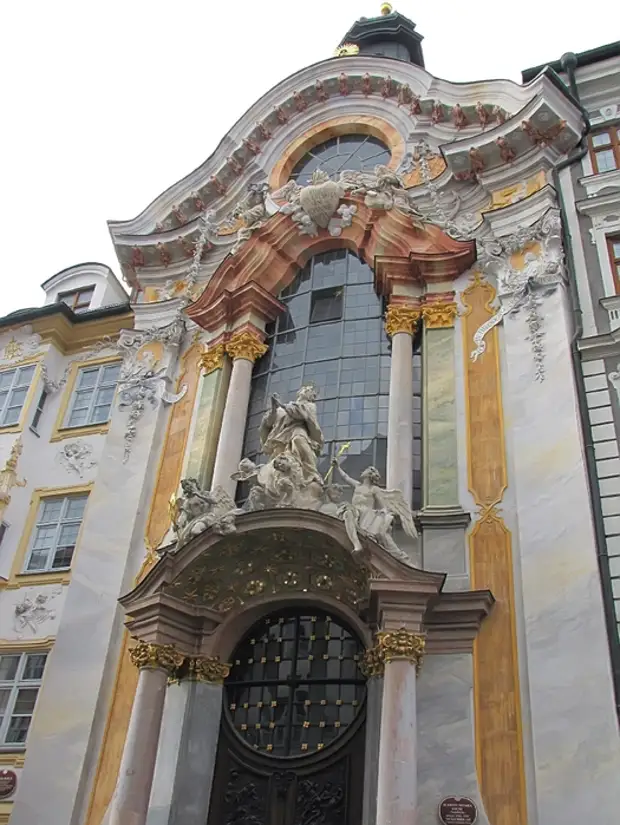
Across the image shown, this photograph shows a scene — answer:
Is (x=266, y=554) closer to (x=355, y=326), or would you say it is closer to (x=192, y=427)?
(x=192, y=427)

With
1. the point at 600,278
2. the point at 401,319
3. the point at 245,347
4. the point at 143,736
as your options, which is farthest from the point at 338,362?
the point at 143,736

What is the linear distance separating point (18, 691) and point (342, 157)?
43.7 ft

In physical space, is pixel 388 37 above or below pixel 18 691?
above

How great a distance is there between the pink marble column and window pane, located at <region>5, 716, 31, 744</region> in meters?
6.94

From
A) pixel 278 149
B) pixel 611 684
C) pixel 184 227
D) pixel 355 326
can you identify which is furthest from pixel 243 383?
pixel 611 684

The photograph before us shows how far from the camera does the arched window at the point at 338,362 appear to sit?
1423cm

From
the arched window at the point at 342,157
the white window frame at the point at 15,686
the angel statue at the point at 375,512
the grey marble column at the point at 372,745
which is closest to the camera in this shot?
the grey marble column at the point at 372,745

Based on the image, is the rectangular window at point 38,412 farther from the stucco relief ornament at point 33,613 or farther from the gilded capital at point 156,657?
the gilded capital at point 156,657

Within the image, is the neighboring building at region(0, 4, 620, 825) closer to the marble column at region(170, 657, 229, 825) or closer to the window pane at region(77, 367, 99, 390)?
the marble column at region(170, 657, 229, 825)

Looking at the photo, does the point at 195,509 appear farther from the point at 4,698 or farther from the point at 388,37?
the point at 388,37

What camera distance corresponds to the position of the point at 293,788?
11.8 metres

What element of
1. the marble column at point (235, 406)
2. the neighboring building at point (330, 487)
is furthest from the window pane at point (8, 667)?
the marble column at point (235, 406)

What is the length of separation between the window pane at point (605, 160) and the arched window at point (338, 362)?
15.9 feet

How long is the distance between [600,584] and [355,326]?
6967 mm
